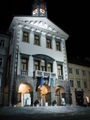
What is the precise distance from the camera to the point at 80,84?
3806cm

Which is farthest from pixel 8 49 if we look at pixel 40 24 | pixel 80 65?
pixel 80 65

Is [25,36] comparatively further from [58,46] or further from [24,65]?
[58,46]

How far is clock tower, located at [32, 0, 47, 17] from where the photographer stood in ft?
96.3

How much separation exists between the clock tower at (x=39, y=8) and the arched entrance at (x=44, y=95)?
14.2 metres

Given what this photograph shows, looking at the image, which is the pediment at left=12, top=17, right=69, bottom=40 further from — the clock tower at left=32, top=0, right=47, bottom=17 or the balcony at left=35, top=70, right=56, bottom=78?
the balcony at left=35, top=70, right=56, bottom=78

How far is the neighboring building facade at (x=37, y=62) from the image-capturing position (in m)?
22.7

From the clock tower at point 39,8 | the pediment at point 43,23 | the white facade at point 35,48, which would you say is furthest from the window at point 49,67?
the clock tower at point 39,8

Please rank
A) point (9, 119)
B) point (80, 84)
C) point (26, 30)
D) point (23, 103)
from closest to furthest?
point (9, 119) → point (23, 103) → point (26, 30) → point (80, 84)

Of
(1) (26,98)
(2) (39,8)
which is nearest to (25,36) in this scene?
(2) (39,8)

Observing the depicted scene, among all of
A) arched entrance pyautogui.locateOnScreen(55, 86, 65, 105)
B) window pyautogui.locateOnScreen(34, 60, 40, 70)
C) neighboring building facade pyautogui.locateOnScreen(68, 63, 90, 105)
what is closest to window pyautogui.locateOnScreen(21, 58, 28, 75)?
window pyautogui.locateOnScreen(34, 60, 40, 70)

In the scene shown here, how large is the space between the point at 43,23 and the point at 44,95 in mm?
13352

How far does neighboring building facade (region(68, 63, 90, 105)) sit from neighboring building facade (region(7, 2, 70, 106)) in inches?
377

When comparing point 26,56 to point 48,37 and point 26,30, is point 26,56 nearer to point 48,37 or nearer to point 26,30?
point 26,30

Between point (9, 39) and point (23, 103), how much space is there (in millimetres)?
11993
